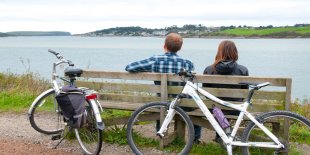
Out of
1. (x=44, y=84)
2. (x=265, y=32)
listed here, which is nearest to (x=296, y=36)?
(x=265, y=32)

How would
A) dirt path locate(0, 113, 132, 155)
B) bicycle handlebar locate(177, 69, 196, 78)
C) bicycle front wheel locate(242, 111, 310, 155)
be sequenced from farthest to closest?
1. dirt path locate(0, 113, 132, 155)
2. bicycle handlebar locate(177, 69, 196, 78)
3. bicycle front wheel locate(242, 111, 310, 155)

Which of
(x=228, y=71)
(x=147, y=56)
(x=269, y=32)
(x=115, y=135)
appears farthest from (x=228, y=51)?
(x=269, y=32)

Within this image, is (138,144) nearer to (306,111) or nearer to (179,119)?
(179,119)

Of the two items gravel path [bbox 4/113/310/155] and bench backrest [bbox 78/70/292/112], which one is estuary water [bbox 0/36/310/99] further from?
bench backrest [bbox 78/70/292/112]

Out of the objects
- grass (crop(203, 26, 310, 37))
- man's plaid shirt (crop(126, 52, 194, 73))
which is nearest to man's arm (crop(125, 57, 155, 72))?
man's plaid shirt (crop(126, 52, 194, 73))

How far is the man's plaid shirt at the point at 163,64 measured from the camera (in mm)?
6527

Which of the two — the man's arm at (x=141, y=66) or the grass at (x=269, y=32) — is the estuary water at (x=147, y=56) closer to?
the man's arm at (x=141, y=66)

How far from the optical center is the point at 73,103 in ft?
19.7

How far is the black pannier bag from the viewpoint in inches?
237

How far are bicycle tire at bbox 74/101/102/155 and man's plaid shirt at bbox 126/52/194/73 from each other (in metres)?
0.83

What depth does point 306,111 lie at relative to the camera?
9.84 metres

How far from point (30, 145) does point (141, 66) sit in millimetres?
1936

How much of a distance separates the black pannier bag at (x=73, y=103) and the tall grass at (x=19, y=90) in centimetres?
371

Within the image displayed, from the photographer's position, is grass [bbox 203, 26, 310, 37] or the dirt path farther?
grass [bbox 203, 26, 310, 37]
